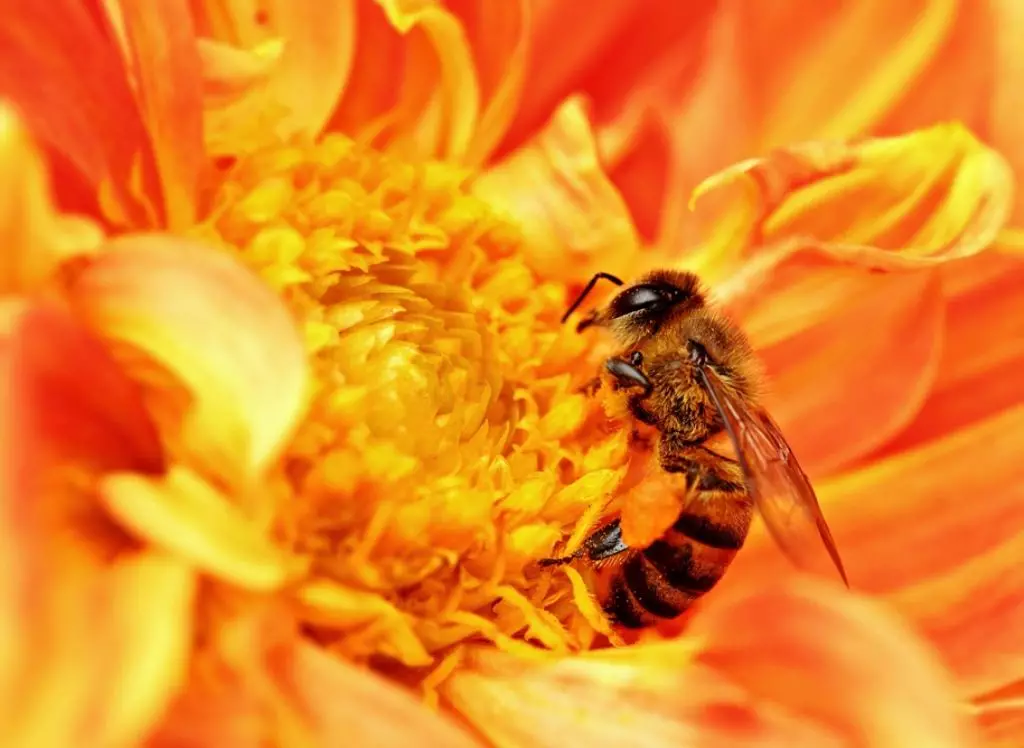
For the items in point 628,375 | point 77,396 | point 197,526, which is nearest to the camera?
point 197,526

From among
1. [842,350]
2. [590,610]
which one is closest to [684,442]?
[590,610]

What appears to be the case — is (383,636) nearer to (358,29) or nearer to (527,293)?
(527,293)

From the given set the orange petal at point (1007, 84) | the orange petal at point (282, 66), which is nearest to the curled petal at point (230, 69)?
the orange petal at point (282, 66)

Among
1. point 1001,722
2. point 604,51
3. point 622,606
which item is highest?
point 604,51

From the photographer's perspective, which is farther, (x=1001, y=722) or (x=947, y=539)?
(x=947, y=539)

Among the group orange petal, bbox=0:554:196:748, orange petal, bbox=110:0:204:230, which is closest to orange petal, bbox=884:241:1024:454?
orange petal, bbox=110:0:204:230

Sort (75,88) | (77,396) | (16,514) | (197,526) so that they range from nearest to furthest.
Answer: (16,514), (197,526), (77,396), (75,88)

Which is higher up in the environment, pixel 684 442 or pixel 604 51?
pixel 604 51

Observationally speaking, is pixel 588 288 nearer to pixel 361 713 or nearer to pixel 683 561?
pixel 683 561
